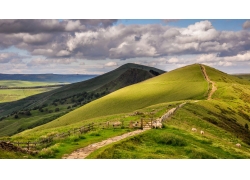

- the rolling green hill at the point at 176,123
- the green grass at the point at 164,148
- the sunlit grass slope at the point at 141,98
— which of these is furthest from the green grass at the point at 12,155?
the sunlit grass slope at the point at 141,98

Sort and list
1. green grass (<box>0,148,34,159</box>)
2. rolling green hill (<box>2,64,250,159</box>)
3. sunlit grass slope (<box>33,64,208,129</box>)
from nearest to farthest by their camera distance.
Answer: green grass (<box>0,148,34,159</box>), rolling green hill (<box>2,64,250,159</box>), sunlit grass slope (<box>33,64,208,129</box>)

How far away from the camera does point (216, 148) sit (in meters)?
43.7

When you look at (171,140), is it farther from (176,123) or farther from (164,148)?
(176,123)

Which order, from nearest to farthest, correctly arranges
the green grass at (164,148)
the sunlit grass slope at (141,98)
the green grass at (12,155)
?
the green grass at (12,155)
the green grass at (164,148)
the sunlit grass slope at (141,98)

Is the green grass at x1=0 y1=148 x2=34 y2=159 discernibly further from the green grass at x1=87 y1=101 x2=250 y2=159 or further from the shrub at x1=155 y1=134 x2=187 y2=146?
the shrub at x1=155 y1=134 x2=187 y2=146

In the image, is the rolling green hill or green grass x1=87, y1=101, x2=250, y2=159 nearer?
green grass x1=87, y1=101, x2=250, y2=159

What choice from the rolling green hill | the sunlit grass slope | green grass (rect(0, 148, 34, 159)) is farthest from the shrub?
the sunlit grass slope

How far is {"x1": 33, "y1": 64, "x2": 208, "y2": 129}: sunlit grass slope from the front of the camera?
133 metres

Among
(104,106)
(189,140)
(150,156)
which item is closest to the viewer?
(150,156)

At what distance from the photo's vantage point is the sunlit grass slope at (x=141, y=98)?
133m

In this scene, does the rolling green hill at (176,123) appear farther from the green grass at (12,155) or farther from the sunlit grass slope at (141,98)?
the green grass at (12,155)

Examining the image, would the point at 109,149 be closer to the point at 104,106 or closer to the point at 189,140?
the point at 189,140
